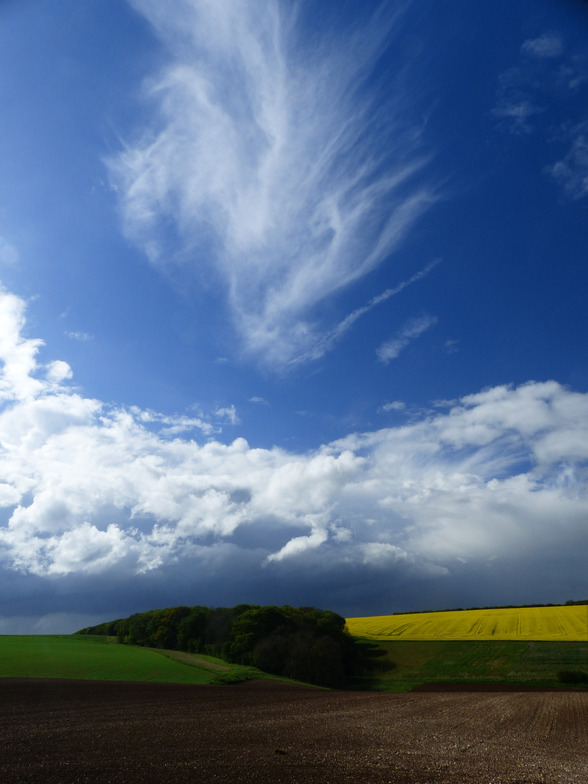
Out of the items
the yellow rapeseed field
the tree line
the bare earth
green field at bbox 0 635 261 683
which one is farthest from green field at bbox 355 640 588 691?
the bare earth

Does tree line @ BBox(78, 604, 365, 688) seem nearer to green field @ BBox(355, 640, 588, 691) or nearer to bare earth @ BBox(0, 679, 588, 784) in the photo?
green field @ BBox(355, 640, 588, 691)

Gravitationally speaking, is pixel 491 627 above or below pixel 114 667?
below

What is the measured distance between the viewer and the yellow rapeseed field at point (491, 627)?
74.6 meters

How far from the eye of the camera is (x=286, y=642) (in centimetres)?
6612

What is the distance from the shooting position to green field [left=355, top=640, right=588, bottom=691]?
54.4m

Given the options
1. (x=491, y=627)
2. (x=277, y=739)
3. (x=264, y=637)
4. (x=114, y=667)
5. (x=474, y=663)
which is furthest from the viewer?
(x=491, y=627)

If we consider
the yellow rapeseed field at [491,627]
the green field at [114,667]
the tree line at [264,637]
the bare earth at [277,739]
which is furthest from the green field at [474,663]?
the bare earth at [277,739]

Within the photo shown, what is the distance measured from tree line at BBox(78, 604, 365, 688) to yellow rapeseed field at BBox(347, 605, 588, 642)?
15.0m

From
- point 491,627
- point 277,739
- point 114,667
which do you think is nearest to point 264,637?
point 114,667

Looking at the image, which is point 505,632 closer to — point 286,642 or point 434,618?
point 434,618

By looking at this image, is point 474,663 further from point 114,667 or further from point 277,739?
point 277,739

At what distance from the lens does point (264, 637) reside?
69062mm

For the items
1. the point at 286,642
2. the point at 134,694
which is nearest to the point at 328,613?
the point at 286,642

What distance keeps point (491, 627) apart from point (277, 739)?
78.9 m
